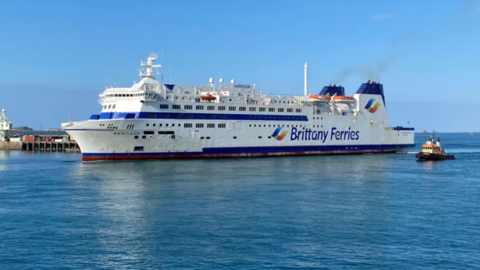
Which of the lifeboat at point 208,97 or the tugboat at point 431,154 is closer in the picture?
the lifeboat at point 208,97

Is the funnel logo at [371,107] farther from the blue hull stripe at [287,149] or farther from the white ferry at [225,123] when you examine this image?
the blue hull stripe at [287,149]

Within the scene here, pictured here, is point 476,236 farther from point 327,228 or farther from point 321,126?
point 321,126

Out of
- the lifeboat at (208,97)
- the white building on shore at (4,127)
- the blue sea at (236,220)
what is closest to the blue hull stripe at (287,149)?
the lifeboat at (208,97)

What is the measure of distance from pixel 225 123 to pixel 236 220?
94.7 feet

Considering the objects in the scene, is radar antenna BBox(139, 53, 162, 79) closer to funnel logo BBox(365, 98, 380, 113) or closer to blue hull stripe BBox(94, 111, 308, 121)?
blue hull stripe BBox(94, 111, 308, 121)

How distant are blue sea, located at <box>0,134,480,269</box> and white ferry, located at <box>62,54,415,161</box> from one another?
288 inches

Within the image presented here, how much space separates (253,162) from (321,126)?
41.3 feet

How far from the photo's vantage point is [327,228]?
811 inches

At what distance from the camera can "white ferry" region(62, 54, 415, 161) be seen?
45.4 m

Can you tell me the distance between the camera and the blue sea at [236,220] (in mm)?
16766

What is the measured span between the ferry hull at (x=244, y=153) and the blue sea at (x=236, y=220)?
7.01m

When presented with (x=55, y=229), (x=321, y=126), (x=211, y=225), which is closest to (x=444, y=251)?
(x=211, y=225)

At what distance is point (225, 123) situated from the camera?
50344mm

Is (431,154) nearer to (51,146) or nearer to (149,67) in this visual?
(149,67)
